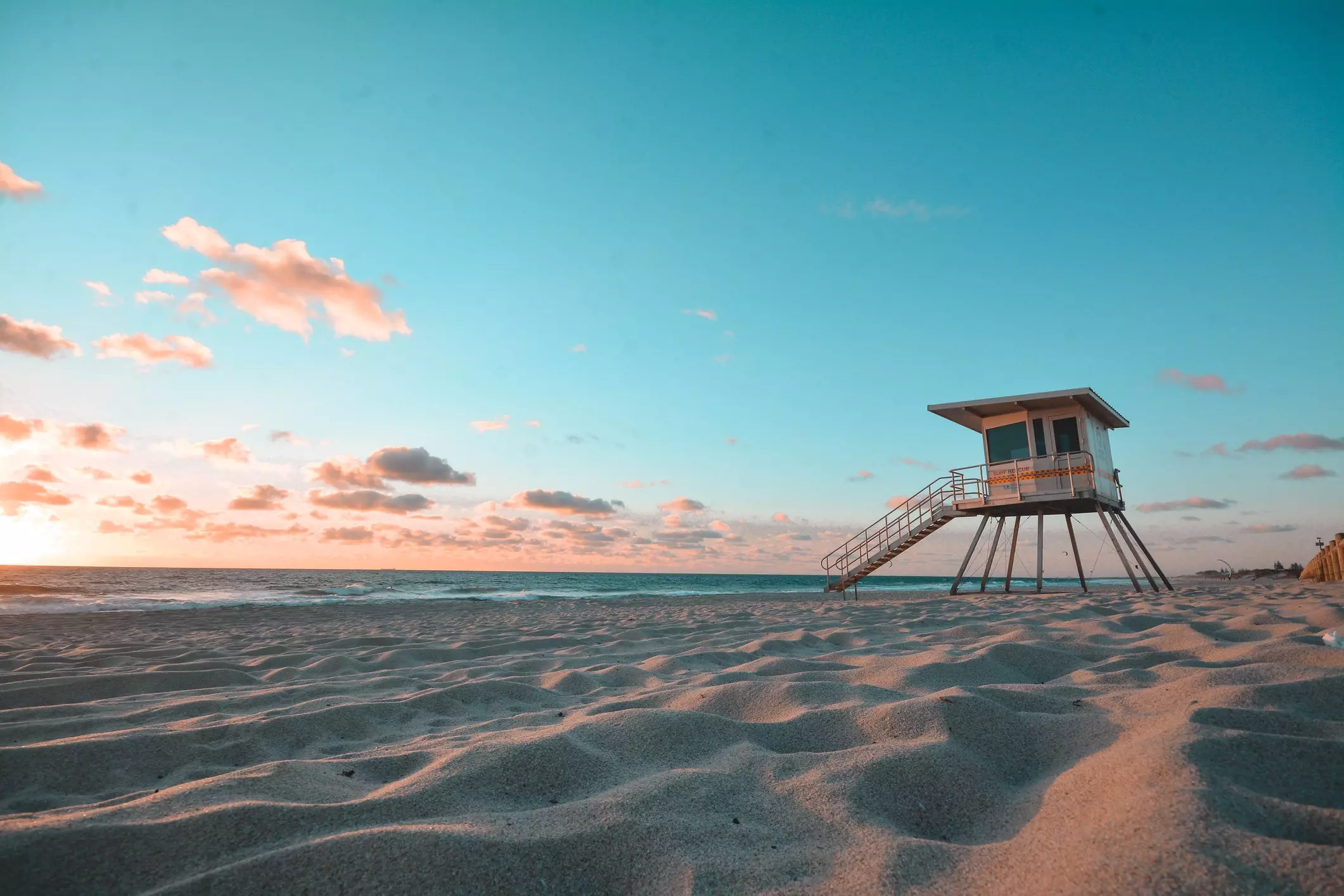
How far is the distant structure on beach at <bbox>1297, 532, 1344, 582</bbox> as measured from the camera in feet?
54.7

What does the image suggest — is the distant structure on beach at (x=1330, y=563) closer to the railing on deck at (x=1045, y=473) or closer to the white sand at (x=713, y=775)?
the railing on deck at (x=1045, y=473)

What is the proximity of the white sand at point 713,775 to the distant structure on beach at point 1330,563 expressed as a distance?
17138 millimetres

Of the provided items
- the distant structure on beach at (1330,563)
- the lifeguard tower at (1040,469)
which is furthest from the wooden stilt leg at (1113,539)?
the distant structure on beach at (1330,563)

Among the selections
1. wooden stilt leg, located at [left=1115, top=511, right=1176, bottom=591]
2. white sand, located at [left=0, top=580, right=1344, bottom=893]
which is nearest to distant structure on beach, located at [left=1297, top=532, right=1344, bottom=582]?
wooden stilt leg, located at [left=1115, top=511, right=1176, bottom=591]

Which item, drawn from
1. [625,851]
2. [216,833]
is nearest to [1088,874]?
[625,851]

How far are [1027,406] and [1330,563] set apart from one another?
38.2 ft

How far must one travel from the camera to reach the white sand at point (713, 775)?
1.54m

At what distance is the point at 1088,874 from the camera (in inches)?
55.2

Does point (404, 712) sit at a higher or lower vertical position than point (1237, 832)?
lower

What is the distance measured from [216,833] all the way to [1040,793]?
2440mm

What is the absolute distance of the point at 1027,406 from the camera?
1405cm

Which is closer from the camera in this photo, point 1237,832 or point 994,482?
point 1237,832

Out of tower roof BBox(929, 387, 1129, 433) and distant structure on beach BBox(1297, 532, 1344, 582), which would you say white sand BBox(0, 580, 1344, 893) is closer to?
tower roof BBox(929, 387, 1129, 433)

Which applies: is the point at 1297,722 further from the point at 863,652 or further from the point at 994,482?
the point at 994,482
